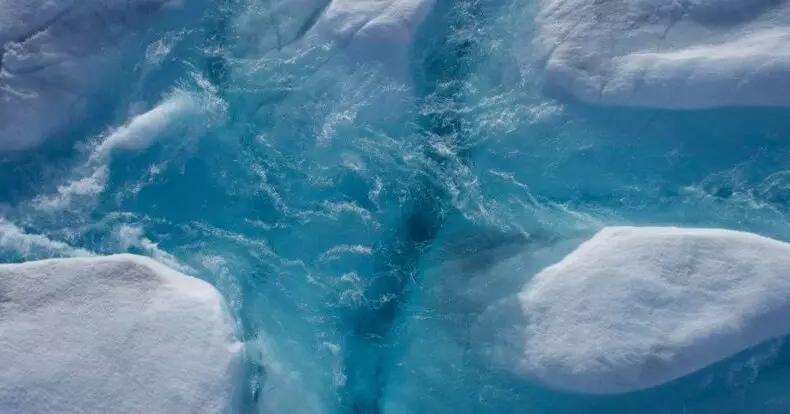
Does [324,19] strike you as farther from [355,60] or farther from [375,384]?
[375,384]

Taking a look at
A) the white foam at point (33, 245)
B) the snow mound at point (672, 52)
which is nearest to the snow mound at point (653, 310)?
the snow mound at point (672, 52)

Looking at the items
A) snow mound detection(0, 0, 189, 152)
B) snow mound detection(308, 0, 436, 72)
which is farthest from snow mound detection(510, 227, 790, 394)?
snow mound detection(0, 0, 189, 152)

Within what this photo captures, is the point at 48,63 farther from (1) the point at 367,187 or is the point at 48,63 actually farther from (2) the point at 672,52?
(2) the point at 672,52

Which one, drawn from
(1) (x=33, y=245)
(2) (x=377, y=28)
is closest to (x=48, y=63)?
(1) (x=33, y=245)

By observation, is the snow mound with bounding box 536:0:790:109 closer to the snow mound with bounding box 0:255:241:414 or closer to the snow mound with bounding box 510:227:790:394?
the snow mound with bounding box 510:227:790:394

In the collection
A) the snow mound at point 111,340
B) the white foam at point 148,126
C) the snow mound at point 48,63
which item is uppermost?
the snow mound at point 48,63

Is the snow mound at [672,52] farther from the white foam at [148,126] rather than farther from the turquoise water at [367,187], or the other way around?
the white foam at [148,126]

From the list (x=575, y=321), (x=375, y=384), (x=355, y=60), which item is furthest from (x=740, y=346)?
(x=355, y=60)
